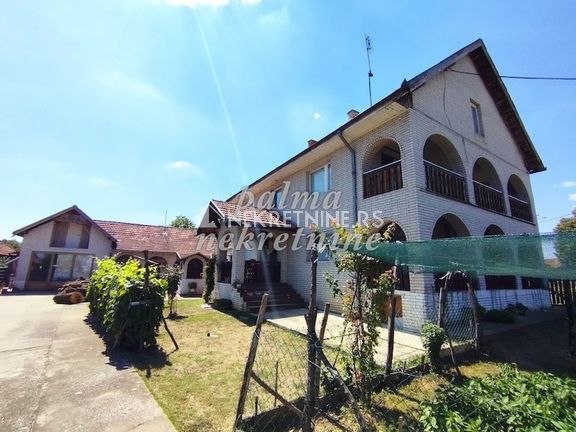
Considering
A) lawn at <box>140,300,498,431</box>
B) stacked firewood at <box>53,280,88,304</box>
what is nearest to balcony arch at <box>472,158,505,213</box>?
lawn at <box>140,300,498,431</box>

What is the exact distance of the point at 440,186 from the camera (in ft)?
31.4

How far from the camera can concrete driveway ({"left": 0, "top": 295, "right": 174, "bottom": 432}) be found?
11.9 ft

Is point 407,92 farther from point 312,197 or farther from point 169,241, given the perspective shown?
point 169,241

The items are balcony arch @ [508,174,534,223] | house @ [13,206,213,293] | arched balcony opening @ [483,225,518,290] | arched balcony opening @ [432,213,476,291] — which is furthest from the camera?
house @ [13,206,213,293]

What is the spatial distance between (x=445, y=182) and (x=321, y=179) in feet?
16.5

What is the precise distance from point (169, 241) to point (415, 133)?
22406 millimetres

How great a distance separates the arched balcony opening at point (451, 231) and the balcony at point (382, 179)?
210cm

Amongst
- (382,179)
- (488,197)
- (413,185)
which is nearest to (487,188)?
(488,197)

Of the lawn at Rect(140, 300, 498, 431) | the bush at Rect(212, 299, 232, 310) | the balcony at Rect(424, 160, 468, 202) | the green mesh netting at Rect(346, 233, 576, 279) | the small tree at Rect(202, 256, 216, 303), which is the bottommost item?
the lawn at Rect(140, 300, 498, 431)

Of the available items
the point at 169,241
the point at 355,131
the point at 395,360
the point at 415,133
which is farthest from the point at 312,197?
the point at 169,241

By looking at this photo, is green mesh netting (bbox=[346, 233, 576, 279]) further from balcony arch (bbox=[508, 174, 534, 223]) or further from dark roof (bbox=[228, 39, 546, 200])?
balcony arch (bbox=[508, 174, 534, 223])

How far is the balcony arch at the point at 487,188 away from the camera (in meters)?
11.3

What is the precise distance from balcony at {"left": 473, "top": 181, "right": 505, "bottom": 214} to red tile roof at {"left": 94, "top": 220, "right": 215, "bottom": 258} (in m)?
18.0

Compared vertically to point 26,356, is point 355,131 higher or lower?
higher
